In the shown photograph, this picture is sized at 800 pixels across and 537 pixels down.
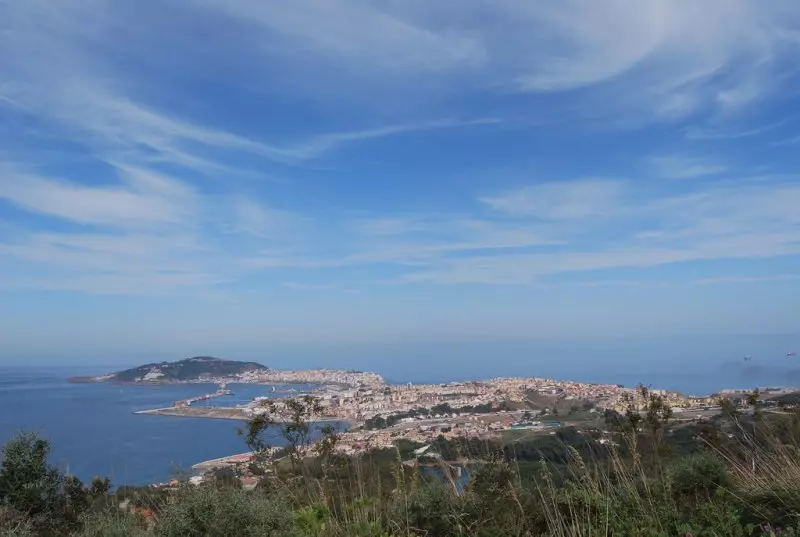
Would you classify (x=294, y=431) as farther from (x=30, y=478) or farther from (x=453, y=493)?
(x=30, y=478)

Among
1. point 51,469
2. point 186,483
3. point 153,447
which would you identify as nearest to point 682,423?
point 186,483

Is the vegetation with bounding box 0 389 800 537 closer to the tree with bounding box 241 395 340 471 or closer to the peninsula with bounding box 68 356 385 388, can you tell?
the tree with bounding box 241 395 340 471

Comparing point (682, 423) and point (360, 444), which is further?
point (682, 423)

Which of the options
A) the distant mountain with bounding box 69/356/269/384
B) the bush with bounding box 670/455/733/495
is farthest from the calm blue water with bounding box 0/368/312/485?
the distant mountain with bounding box 69/356/269/384

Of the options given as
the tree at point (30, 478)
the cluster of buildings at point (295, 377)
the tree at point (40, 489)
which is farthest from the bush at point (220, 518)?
the cluster of buildings at point (295, 377)

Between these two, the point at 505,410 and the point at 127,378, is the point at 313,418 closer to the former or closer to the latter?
the point at 505,410

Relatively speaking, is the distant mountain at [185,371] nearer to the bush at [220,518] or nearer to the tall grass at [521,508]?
the tall grass at [521,508]
